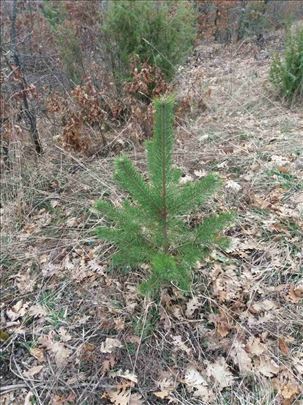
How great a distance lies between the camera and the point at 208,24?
29.6 feet

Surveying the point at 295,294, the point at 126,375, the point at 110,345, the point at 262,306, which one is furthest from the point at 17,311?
the point at 295,294

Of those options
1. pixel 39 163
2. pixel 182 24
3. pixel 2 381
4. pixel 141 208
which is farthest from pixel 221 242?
pixel 182 24

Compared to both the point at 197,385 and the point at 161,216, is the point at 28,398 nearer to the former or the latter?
the point at 197,385

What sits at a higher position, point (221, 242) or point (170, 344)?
point (221, 242)

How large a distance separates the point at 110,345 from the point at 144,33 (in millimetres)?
4207

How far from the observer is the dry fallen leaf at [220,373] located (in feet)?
7.29

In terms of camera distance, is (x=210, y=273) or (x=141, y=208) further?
(x=210, y=273)

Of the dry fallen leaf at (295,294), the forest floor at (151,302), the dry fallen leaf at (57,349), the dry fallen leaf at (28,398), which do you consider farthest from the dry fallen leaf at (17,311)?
the dry fallen leaf at (295,294)

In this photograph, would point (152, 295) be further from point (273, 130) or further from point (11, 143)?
point (273, 130)

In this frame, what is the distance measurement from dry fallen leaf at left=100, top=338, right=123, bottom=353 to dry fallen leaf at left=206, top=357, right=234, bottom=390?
59cm

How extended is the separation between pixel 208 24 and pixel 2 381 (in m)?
8.87

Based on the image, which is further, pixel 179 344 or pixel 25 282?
pixel 25 282

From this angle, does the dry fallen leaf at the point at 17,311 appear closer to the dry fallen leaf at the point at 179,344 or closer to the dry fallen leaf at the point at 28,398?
the dry fallen leaf at the point at 28,398

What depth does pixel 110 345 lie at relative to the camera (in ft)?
7.95
